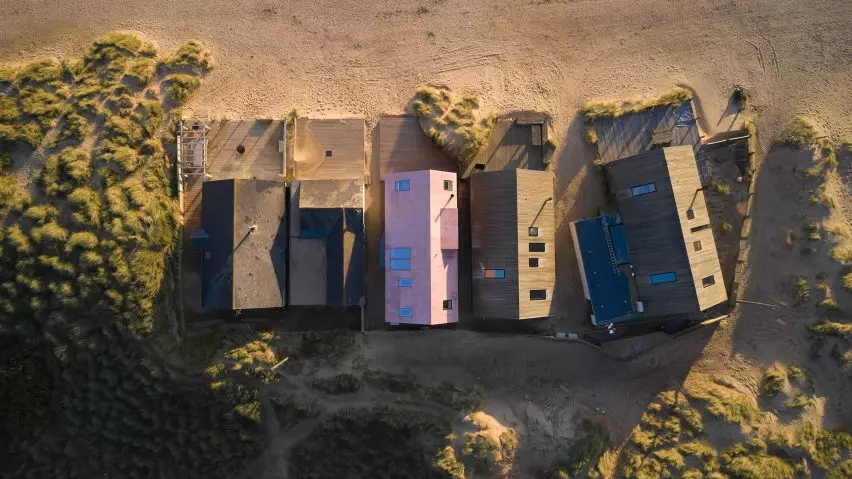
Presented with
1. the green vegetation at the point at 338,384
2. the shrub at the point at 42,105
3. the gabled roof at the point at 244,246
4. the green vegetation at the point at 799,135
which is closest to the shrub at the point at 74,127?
the shrub at the point at 42,105

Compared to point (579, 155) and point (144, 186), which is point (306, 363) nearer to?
point (144, 186)

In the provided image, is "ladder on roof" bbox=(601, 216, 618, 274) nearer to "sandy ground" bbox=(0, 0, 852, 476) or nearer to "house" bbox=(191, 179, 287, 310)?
"sandy ground" bbox=(0, 0, 852, 476)

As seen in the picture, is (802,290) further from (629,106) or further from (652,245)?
(629,106)

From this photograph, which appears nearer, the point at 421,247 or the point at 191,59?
the point at 421,247

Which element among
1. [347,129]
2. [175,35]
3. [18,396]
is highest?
[175,35]

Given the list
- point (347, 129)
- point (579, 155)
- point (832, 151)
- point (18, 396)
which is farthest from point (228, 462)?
point (832, 151)

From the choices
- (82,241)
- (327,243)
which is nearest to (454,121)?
(327,243)

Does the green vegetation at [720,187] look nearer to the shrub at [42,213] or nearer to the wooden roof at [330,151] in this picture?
the wooden roof at [330,151]
